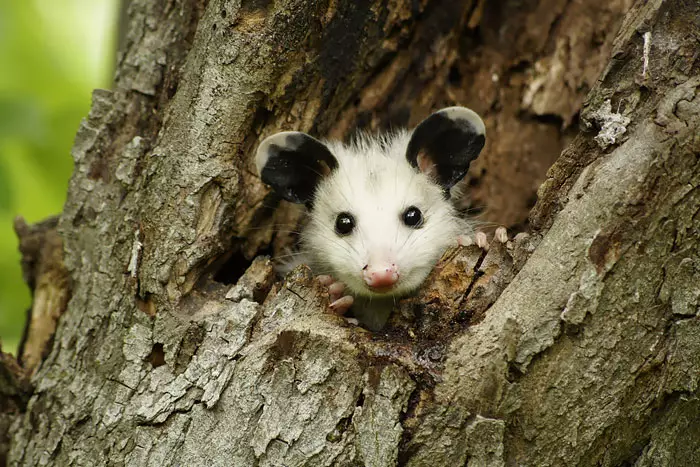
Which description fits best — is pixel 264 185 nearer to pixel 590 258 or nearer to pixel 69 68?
pixel 590 258

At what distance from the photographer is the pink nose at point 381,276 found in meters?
3.17

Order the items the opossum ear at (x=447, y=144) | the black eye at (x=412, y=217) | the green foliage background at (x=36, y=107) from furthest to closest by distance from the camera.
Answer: the green foliage background at (x=36, y=107), the black eye at (x=412, y=217), the opossum ear at (x=447, y=144)

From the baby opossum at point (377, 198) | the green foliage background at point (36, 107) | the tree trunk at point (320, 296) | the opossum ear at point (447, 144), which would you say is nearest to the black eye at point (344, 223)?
the baby opossum at point (377, 198)

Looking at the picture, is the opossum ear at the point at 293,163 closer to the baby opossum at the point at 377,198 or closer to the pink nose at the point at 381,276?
the baby opossum at the point at 377,198

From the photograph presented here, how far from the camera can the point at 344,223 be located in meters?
3.76

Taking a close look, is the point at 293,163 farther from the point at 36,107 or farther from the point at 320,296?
the point at 36,107

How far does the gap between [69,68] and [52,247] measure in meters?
2.81

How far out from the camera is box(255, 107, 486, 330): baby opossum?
342 cm

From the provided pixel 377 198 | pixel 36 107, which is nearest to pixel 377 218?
Answer: pixel 377 198

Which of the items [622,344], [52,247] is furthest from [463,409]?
[52,247]

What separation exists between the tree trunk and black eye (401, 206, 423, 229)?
0.62m

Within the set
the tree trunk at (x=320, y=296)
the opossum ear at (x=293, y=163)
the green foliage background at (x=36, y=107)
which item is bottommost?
the tree trunk at (x=320, y=296)

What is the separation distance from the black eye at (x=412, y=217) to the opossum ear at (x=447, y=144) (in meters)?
0.28

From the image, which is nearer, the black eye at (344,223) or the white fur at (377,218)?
the white fur at (377,218)
